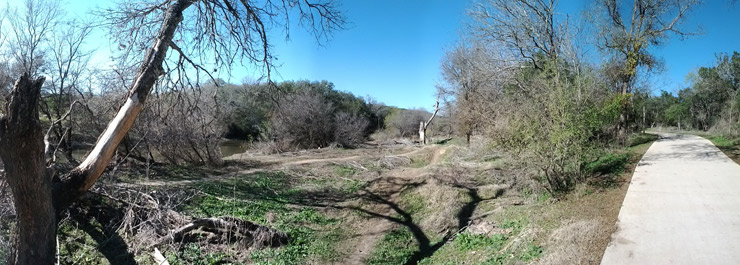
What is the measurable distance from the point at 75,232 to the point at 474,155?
1175cm

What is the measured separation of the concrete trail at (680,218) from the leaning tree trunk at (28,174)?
6.10 meters

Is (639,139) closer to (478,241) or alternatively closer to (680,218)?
(680,218)

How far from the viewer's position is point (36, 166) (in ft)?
12.1

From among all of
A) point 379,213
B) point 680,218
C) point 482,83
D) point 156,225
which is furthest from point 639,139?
point 156,225

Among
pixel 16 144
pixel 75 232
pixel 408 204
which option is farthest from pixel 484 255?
pixel 75 232

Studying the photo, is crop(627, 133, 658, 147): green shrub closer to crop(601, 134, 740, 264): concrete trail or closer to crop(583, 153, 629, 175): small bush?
crop(583, 153, 629, 175): small bush

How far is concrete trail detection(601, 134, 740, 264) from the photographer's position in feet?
14.5

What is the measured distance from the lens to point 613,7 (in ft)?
55.0

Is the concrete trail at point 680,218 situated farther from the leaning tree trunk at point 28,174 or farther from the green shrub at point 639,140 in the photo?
the green shrub at point 639,140

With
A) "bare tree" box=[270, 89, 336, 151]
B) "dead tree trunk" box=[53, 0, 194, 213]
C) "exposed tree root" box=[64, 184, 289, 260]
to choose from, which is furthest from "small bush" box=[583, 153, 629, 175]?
"bare tree" box=[270, 89, 336, 151]

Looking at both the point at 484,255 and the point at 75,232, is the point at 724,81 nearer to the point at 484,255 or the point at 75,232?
the point at 484,255

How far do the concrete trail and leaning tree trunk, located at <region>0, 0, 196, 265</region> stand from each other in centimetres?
604

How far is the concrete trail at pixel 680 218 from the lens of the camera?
4406 millimetres

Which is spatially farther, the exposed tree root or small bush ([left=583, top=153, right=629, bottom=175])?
small bush ([left=583, top=153, right=629, bottom=175])
